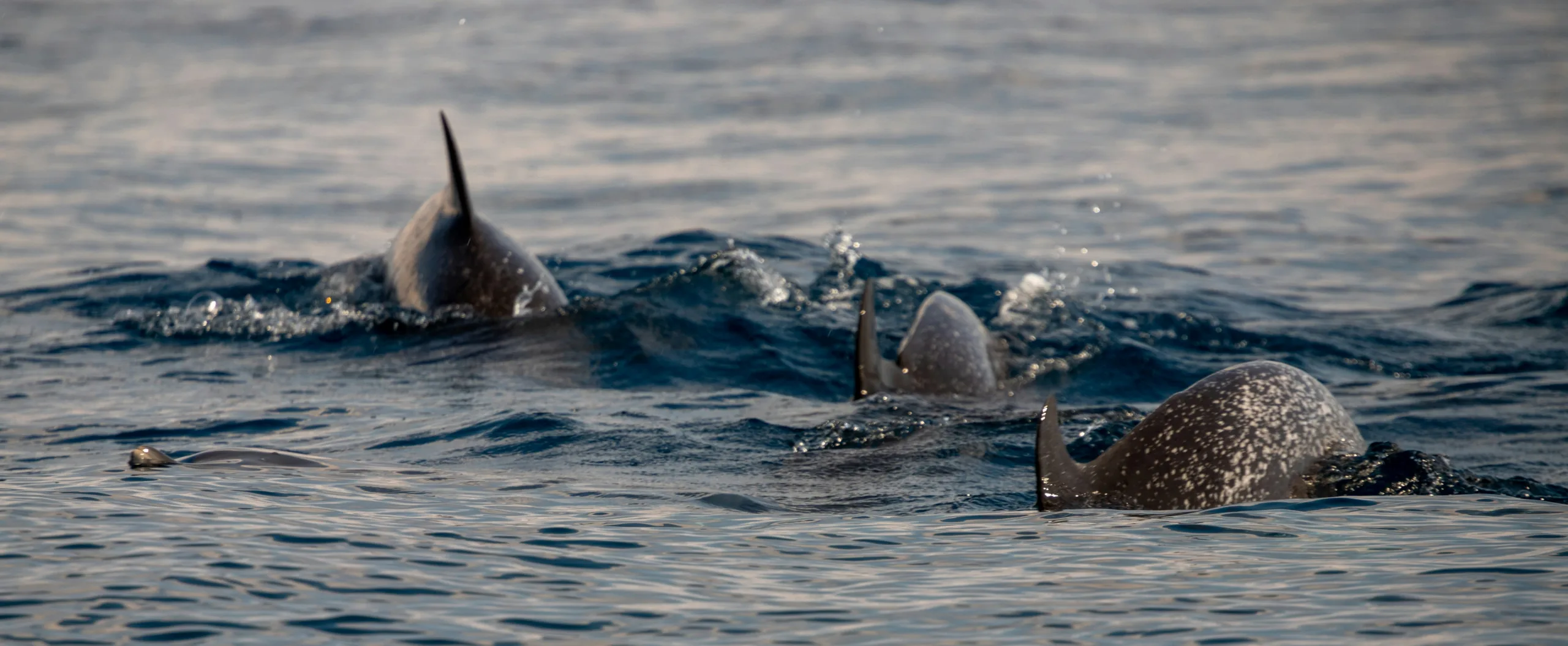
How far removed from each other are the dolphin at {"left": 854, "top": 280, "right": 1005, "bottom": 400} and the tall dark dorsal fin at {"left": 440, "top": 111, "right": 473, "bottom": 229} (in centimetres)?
311

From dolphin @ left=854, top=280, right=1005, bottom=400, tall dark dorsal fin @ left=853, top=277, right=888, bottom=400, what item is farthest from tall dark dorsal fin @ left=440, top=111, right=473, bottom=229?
tall dark dorsal fin @ left=853, top=277, right=888, bottom=400

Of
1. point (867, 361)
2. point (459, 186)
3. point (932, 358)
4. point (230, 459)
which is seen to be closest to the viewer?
point (230, 459)

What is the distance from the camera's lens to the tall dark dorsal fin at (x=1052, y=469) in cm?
641

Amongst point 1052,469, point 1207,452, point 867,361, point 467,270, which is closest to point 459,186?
point 467,270

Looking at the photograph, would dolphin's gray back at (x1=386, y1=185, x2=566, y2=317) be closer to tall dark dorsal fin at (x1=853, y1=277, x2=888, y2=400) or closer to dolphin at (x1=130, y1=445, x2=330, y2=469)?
tall dark dorsal fin at (x1=853, y1=277, x2=888, y2=400)

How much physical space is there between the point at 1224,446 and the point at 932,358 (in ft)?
10.4

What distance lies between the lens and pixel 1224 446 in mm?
6520

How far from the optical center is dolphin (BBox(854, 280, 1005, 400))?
9.12m

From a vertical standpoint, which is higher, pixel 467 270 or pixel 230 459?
pixel 467 270

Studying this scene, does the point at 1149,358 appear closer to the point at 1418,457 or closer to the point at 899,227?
the point at 1418,457

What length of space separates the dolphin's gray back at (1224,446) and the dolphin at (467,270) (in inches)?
218

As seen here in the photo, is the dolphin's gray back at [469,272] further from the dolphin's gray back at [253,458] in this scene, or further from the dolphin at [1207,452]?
the dolphin at [1207,452]

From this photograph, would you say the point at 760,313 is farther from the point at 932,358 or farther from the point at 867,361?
the point at 867,361

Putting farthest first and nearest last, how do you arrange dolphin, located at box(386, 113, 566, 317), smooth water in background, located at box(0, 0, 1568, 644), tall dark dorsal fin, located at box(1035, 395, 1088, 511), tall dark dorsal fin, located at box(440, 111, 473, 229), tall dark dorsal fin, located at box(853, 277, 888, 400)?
dolphin, located at box(386, 113, 566, 317)
tall dark dorsal fin, located at box(440, 111, 473, 229)
tall dark dorsal fin, located at box(853, 277, 888, 400)
tall dark dorsal fin, located at box(1035, 395, 1088, 511)
smooth water in background, located at box(0, 0, 1568, 644)
